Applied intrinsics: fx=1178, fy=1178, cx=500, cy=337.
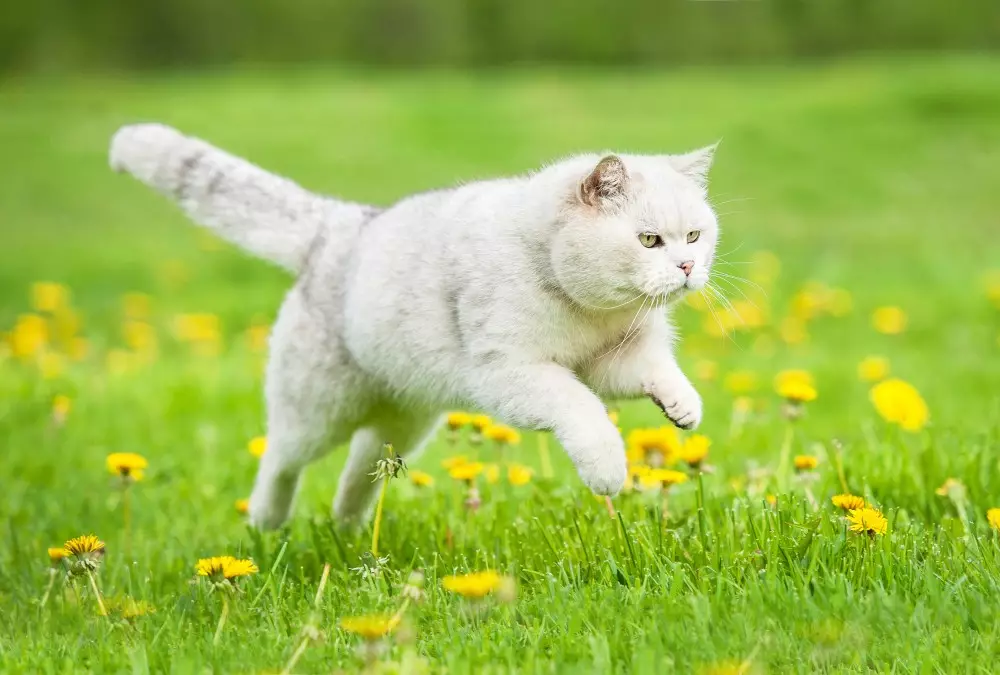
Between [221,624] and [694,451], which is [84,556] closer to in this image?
[221,624]

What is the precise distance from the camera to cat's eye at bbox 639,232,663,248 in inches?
115

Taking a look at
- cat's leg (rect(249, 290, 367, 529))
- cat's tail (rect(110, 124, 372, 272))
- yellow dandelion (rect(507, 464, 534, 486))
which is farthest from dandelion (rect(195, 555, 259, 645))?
cat's tail (rect(110, 124, 372, 272))

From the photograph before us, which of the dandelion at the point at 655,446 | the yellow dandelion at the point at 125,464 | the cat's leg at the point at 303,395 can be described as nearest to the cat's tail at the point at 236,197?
the cat's leg at the point at 303,395

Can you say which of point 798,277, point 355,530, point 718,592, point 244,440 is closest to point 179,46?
point 798,277

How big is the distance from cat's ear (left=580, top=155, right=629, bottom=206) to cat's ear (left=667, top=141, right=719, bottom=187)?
0.33m

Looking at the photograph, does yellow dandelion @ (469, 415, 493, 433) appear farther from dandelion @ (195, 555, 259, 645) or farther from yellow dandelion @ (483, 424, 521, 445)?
dandelion @ (195, 555, 259, 645)

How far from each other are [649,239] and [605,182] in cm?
18

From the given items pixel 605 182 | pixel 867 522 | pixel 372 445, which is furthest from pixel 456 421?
pixel 867 522

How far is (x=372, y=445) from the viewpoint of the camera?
3.83m

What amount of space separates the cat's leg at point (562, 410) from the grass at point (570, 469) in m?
0.22

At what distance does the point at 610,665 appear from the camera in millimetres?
2287

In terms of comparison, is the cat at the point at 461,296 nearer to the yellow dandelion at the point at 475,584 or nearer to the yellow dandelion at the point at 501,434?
the yellow dandelion at the point at 501,434

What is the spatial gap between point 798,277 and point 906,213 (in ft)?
12.2

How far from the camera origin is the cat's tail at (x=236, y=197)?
12.4 ft
